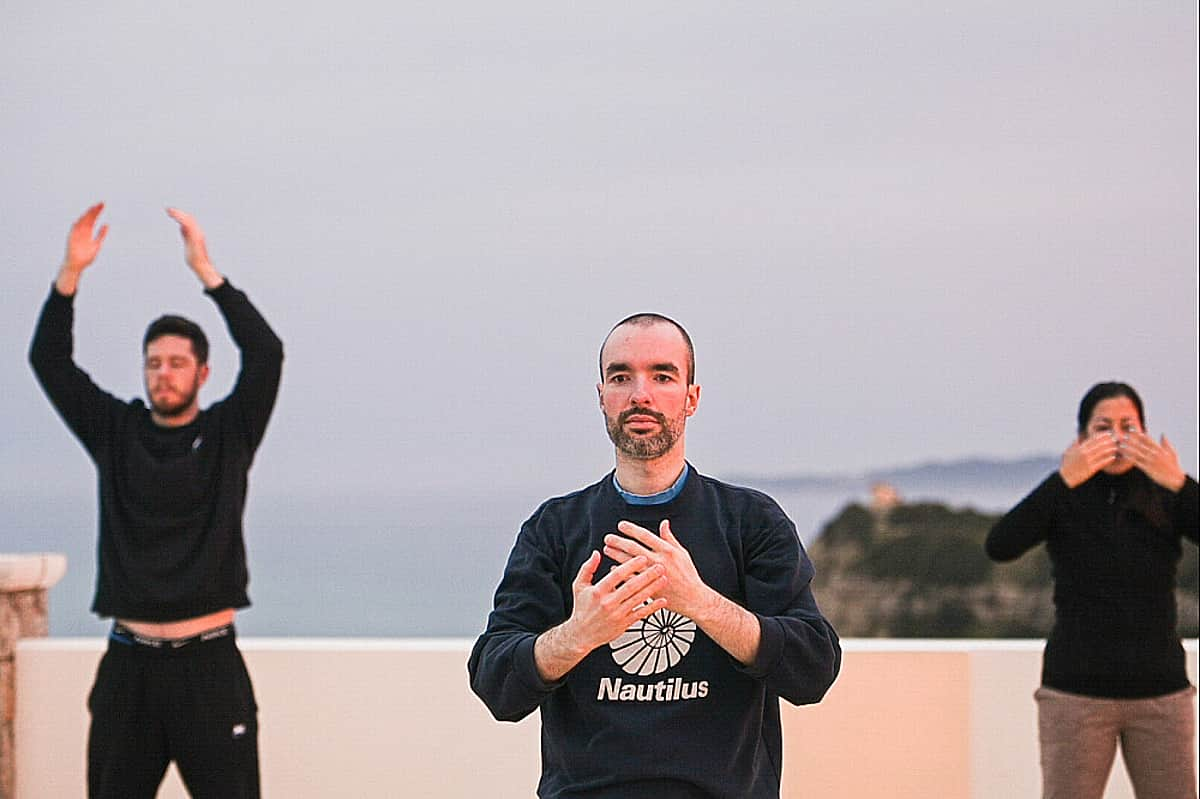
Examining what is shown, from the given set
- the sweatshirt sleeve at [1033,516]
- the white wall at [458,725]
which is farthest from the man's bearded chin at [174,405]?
the sweatshirt sleeve at [1033,516]

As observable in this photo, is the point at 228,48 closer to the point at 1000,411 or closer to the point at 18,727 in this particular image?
the point at 1000,411

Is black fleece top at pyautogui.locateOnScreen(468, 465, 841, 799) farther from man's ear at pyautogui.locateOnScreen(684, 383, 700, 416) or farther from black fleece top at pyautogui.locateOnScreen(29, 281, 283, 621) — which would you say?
black fleece top at pyautogui.locateOnScreen(29, 281, 283, 621)

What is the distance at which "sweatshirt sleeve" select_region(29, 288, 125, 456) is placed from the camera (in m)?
4.19

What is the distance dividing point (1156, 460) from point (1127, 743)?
27.7 inches

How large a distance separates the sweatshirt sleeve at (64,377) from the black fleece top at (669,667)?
1917mm

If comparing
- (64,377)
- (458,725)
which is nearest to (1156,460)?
(458,725)

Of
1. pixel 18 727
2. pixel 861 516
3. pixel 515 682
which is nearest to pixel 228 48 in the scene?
pixel 861 516

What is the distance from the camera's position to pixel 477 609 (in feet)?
47.6

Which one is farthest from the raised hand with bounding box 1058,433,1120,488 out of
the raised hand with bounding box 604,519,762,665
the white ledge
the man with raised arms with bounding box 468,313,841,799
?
the white ledge

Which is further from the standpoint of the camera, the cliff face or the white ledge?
the cliff face

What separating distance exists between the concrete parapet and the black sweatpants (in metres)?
1.27

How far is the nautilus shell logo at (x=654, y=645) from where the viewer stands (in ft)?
8.36

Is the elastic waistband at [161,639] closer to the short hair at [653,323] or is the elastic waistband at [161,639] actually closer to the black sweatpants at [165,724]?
the black sweatpants at [165,724]

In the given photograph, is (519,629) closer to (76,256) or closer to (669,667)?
(669,667)
